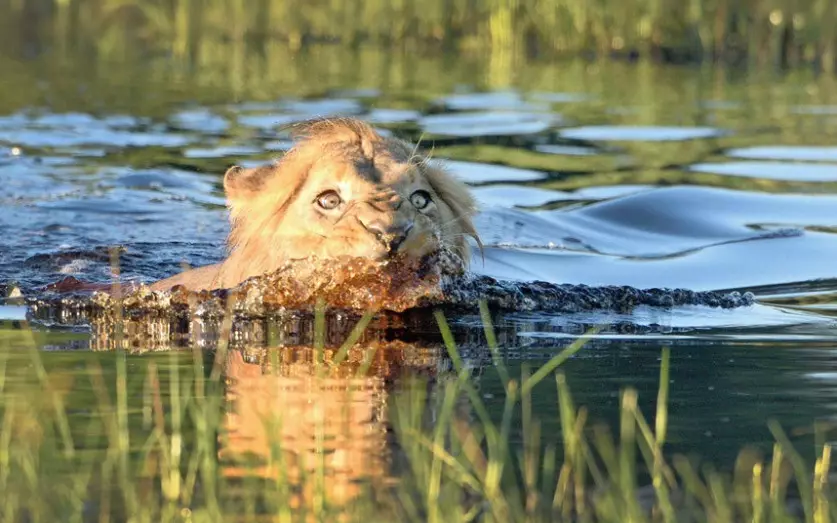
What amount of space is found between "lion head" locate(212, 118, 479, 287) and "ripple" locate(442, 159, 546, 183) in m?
5.58

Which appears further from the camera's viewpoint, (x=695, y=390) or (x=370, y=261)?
(x=370, y=261)

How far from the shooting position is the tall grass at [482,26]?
21.3 m

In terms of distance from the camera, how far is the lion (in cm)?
646

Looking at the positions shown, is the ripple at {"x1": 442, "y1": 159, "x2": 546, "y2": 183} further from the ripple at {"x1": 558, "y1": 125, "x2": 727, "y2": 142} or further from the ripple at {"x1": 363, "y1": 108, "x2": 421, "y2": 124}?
the ripple at {"x1": 363, "y1": 108, "x2": 421, "y2": 124}

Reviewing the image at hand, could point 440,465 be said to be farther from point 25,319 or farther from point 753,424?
point 25,319

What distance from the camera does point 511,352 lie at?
657 cm

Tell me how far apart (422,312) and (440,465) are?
3171 millimetres

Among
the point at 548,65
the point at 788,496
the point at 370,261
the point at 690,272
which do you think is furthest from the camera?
the point at 548,65

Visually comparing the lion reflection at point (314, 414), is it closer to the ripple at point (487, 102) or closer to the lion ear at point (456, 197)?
the lion ear at point (456, 197)

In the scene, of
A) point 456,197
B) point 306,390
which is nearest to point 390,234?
point 306,390

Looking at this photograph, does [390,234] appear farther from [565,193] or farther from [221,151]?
[221,151]

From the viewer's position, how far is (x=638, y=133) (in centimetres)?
1598

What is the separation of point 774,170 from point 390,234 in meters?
8.01

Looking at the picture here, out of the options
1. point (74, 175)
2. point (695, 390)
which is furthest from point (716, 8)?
point (695, 390)
